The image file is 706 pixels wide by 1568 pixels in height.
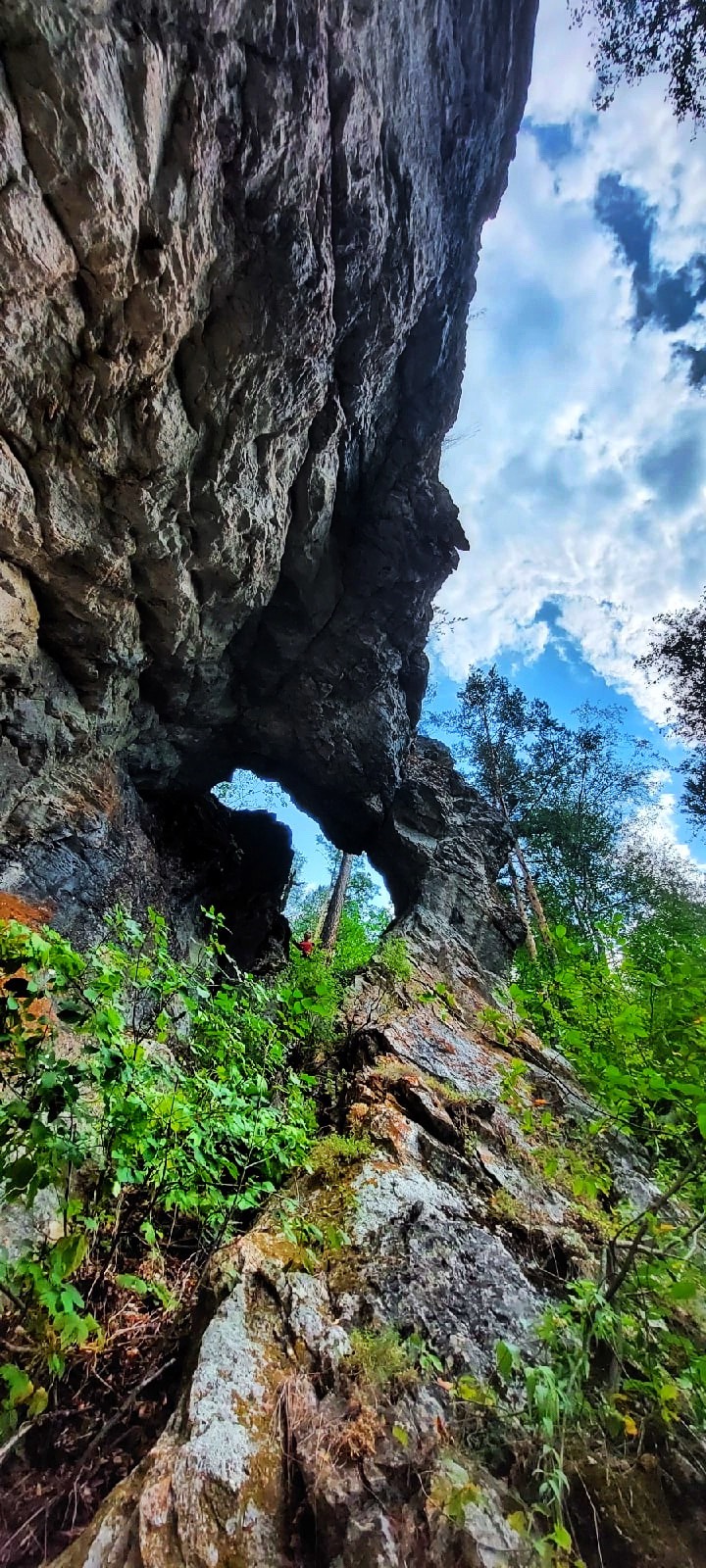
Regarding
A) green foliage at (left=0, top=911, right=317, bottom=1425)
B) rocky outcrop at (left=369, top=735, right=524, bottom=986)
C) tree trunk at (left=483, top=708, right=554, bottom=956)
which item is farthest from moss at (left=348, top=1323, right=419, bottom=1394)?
tree trunk at (left=483, top=708, right=554, bottom=956)

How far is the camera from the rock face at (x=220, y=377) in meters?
4.30

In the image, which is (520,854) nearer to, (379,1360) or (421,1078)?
(421,1078)

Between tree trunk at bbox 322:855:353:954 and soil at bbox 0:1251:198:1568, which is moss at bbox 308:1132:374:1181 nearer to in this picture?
soil at bbox 0:1251:198:1568

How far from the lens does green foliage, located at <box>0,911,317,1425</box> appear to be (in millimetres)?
2121

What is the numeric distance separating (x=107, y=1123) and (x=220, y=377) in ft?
22.1

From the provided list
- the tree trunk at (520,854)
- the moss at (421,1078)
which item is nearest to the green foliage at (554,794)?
the tree trunk at (520,854)

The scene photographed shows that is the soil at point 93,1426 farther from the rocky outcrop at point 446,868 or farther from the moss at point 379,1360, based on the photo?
the rocky outcrop at point 446,868

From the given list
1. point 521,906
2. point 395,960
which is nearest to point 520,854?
point 521,906

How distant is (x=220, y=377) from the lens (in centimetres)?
623

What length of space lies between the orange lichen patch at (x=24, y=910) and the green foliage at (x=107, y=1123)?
3.00m

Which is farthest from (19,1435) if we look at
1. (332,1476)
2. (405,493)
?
(405,493)

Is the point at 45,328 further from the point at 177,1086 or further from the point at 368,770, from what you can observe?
the point at 368,770

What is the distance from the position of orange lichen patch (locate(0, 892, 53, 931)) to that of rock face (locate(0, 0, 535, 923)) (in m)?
0.25

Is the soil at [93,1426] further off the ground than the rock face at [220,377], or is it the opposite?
the rock face at [220,377]
